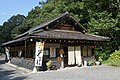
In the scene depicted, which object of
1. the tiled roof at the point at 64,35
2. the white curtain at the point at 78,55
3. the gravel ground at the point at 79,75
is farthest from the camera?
the white curtain at the point at 78,55

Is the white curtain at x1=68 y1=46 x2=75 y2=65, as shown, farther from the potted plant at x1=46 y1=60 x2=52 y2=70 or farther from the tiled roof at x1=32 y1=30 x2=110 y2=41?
the potted plant at x1=46 y1=60 x2=52 y2=70

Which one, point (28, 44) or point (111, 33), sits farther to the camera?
point (111, 33)

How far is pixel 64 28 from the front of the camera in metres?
23.1

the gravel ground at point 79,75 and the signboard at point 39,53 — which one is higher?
the signboard at point 39,53

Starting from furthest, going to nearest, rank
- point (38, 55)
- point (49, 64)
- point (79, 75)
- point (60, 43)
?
point (60, 43), point (49, 64), point (38, 55), point (79, 75)

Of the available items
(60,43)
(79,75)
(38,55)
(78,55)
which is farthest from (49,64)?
(78,55)

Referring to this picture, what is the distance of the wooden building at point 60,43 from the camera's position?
1824 cm

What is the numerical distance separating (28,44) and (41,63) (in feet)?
14.8

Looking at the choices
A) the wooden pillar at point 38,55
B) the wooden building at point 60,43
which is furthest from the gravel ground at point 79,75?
the wooden building at point 60,43

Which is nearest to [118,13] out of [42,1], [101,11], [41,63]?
[101,11]

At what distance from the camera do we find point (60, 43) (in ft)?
65.6

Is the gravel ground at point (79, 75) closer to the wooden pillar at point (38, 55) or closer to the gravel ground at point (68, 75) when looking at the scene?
the gravel ground at point (68, 75)

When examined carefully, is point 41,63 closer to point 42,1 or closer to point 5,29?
point 42,1

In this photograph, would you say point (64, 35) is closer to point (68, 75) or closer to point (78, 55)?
point (78, 55)
